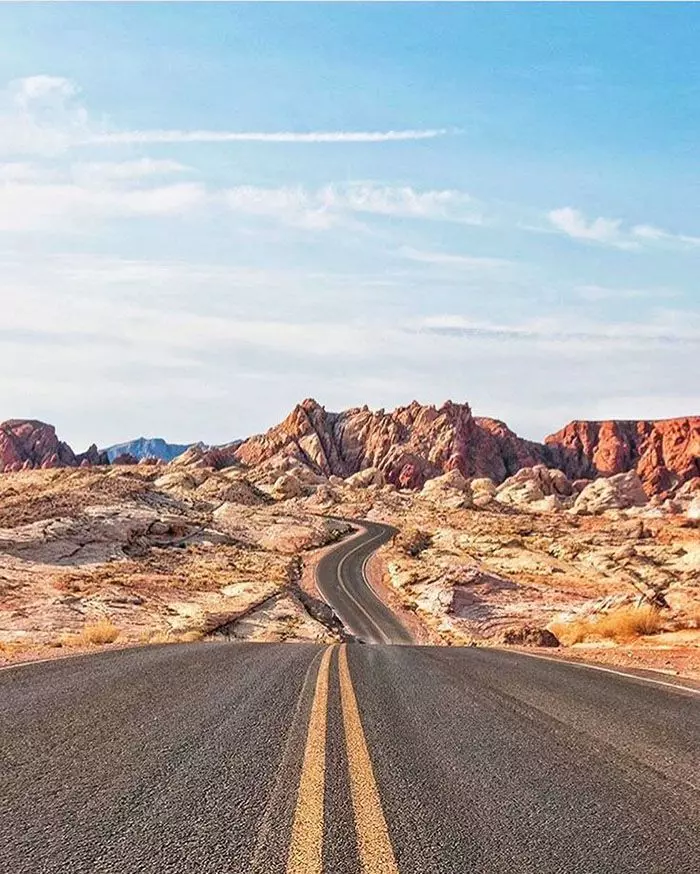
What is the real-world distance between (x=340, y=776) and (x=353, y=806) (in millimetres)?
677

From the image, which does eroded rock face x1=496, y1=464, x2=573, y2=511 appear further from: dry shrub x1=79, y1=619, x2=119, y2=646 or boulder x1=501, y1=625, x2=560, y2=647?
dry shrub x1=79, y1=619, x2=119, y2=646

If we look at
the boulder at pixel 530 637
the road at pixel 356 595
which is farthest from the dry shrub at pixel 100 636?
the road at pixel 356 595

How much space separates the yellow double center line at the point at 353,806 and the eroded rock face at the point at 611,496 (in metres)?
141

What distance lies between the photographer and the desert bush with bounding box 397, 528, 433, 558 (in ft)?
292

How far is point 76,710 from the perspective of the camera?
7.05 m

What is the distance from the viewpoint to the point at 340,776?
4.89 meters

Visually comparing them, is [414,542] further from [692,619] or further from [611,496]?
[611,496]

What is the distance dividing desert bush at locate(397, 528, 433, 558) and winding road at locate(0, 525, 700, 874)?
7800 centimetres

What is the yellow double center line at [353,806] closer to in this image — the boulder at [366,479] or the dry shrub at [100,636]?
the dry shrub at [100,636]

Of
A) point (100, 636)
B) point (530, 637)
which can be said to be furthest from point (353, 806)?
point (530, 637)

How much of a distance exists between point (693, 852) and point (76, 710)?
5739mm

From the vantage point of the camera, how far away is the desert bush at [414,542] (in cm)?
8897

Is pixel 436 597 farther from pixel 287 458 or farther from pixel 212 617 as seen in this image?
pixel 287 458

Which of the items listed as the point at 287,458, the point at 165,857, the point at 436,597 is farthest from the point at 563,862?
the point at 287,458
